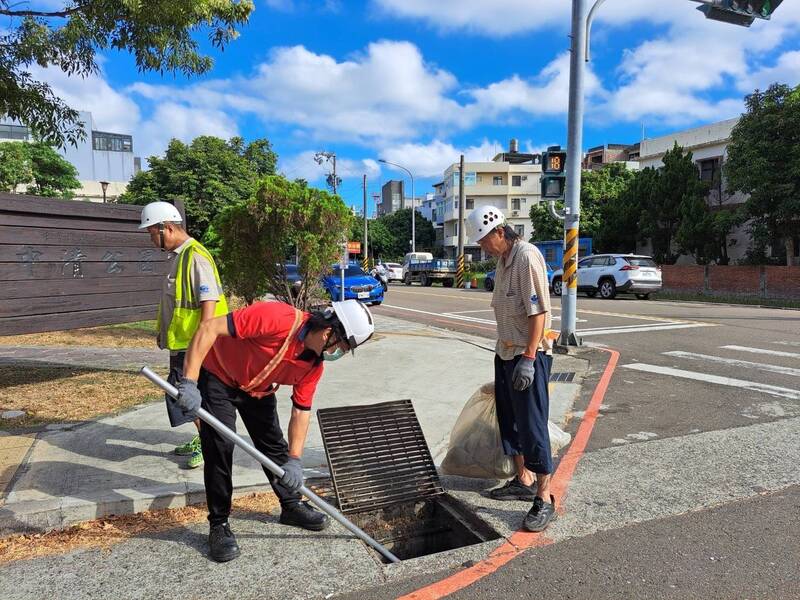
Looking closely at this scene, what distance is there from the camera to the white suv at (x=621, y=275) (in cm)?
2056

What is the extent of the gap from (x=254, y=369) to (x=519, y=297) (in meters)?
1.55

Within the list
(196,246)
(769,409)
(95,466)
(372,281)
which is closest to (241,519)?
(95,466)

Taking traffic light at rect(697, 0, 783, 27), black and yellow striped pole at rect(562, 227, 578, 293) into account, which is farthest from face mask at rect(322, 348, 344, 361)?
traffic light at rect(697, 0, 783, 27)

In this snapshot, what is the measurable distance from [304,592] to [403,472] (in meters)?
1.22

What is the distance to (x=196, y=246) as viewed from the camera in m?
3.81

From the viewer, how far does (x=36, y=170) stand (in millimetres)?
39531

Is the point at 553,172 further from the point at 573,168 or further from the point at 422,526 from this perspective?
the point at 422,526

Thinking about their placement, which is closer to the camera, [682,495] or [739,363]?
[682,495]

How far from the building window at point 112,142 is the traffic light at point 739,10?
264ft

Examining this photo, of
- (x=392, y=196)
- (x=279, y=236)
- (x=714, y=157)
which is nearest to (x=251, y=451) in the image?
(x=279, y=236)

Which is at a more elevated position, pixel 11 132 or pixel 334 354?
pixel 11 132

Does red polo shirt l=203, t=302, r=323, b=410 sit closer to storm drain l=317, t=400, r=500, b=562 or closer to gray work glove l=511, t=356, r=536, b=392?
storm drain l=317, t=400, r=500, b=562

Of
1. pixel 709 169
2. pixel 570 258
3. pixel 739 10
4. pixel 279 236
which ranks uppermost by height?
pixel 709 169

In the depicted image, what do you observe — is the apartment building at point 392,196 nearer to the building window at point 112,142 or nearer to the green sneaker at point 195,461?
the building window at point 112,142
